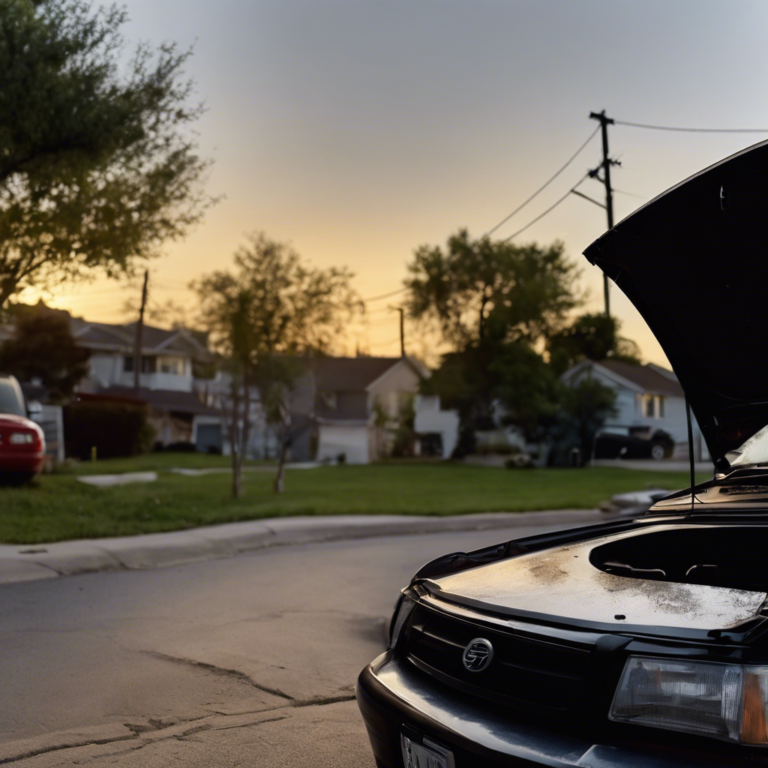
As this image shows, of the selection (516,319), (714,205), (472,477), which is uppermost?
(516,319)

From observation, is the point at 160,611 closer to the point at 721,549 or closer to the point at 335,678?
the point at 335,678

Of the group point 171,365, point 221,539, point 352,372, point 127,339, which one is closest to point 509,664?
point 221,539

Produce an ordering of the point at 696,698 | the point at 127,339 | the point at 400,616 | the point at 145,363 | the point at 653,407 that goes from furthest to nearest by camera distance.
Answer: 1. the point at 145,363
2. the point at 127,339
3. the point at 653,407
4. the point at 400,616
5. the point at 696,698

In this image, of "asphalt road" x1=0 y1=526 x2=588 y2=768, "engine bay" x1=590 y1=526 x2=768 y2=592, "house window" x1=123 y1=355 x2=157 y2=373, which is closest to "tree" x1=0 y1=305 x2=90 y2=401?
"house window" x1=123 y1=355 x2=157 y2=373

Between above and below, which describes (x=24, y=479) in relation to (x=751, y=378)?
below

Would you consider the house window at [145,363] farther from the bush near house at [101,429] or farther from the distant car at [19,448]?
the distant car at [19,448]

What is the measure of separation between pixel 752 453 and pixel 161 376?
54.3m

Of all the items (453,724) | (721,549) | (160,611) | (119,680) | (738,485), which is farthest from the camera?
(160,611)

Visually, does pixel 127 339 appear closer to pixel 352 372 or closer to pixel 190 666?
pixel 352 372

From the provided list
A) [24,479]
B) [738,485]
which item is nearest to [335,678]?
[738,485]

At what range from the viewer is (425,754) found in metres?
2.65

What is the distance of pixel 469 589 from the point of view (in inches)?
121

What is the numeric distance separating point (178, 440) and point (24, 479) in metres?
38.6

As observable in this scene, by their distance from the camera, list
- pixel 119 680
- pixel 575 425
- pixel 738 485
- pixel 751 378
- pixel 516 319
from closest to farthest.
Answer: pixel 738 485 < pixel 751 378 < pixel 119 680 < pixel 575 425 < pixel 516 319
